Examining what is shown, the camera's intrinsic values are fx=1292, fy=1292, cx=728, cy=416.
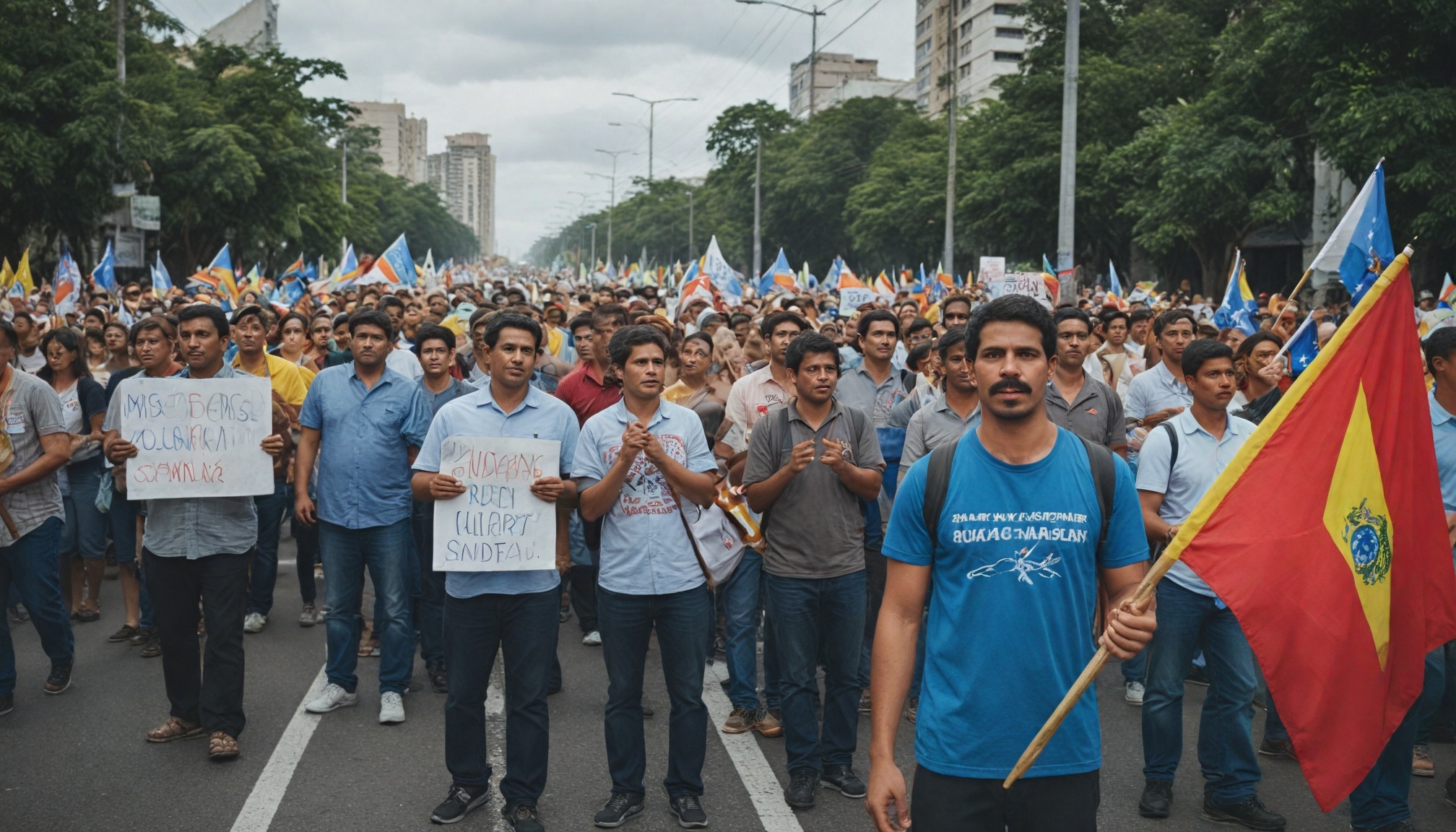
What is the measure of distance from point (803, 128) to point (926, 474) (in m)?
78.4

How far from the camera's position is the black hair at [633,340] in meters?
5.00

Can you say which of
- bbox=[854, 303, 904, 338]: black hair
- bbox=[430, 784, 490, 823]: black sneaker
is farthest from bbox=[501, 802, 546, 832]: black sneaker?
bbox=[854, 303, 904, 338]: black hair

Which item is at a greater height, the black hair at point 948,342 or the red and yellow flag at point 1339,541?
the black hair at point 948,342

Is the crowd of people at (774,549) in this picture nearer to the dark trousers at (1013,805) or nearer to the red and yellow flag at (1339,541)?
the dark trousers at (1013,805)

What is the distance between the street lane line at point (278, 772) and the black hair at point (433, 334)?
1.97 m

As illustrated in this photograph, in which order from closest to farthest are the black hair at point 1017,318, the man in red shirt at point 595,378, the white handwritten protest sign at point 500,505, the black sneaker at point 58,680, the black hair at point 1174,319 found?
the black hair at point 1017,318
the white handwritten protest sign at point 500,505
the black sneaker at point 58,680
the man in red shirt at point 595,378
the black hair at point 1174,319

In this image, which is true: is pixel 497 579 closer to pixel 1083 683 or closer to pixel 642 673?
pixel 642 673

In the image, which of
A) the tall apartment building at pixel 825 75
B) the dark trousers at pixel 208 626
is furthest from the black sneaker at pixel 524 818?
the tall apartment building at pixel 825 75

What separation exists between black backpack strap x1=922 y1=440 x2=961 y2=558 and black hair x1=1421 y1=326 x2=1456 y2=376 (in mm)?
3212

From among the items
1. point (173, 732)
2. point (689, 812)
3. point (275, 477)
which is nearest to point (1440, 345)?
point (689, 812)

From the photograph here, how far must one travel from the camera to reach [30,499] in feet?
20.5

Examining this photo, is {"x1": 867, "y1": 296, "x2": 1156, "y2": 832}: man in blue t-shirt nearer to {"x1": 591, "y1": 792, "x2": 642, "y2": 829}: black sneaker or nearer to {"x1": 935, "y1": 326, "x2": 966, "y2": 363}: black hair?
{"x1": 591, "y1": 792, "x2": 642, "y2": 829}: black sneaker

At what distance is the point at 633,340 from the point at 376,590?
Result: 219cm

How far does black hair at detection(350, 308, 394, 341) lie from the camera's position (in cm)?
625
